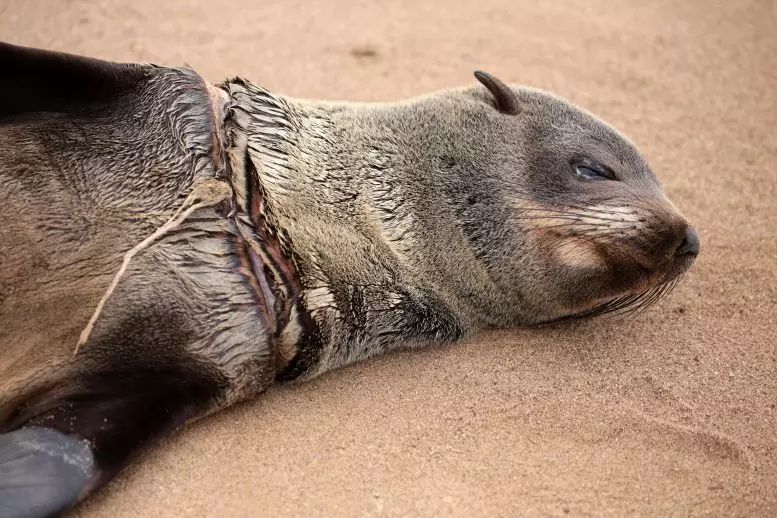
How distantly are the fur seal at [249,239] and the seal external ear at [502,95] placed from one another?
1 centimetres

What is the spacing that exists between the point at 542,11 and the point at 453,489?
4.70m

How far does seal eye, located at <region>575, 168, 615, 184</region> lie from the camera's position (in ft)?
9.27

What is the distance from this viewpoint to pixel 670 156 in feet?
14.3

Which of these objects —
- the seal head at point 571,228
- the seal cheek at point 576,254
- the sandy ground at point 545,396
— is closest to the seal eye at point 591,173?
the seal head at point 571,228

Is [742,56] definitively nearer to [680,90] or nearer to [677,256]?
[680,90]

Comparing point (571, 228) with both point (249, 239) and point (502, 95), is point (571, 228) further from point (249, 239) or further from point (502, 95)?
point (249, 239)

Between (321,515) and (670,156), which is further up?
(670,156)

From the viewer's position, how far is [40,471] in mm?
1963

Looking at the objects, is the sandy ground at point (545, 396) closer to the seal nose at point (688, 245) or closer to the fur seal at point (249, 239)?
the fur seal at point (249, 239)

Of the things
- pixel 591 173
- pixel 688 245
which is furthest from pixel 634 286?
pixel 591 173

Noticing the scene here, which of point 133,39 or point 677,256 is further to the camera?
point 133,39

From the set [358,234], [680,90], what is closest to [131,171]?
[358,234]

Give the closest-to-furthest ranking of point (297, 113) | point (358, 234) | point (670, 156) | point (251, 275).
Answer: point (251, 275) < point (358, 234) < point (297, 113) < point (670, 156)

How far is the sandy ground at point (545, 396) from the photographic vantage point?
2271 millimetres
